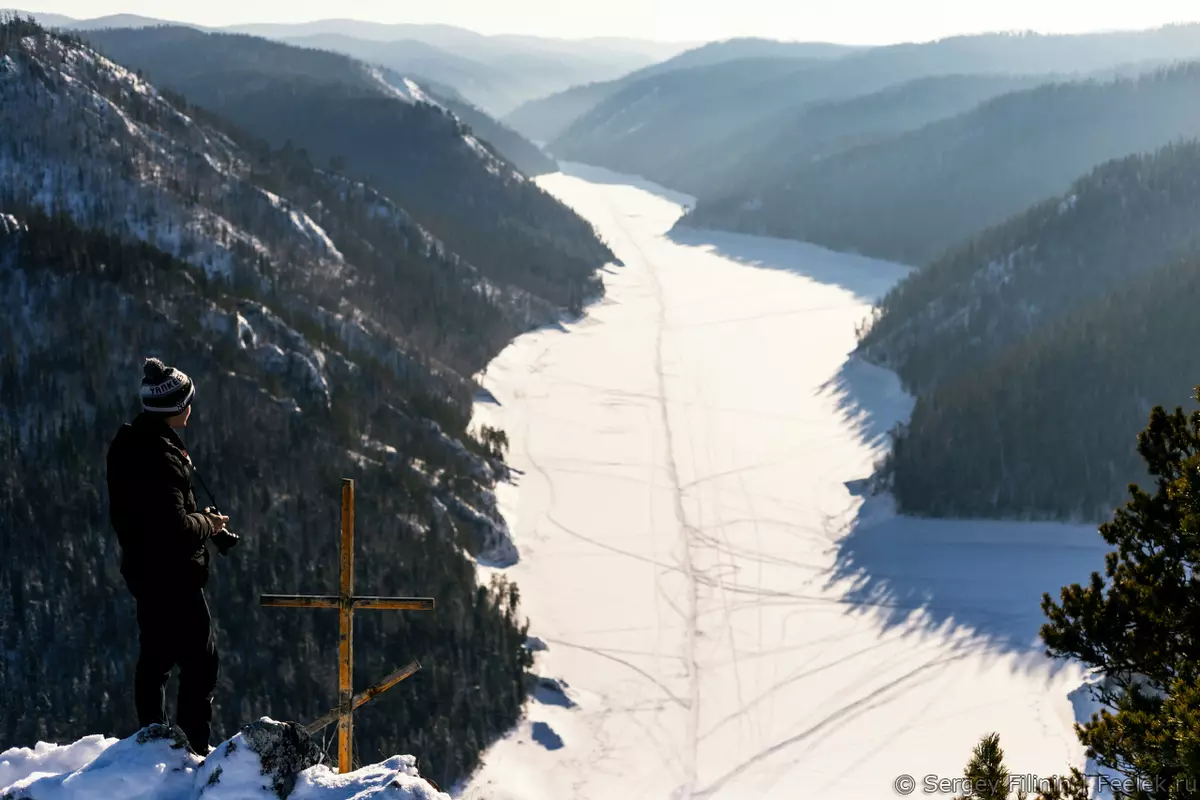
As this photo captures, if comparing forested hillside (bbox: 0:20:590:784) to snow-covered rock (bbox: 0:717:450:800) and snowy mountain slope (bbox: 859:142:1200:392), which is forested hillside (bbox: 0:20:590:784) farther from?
snowy mountain slope (bbox: 859:142:1200:392)

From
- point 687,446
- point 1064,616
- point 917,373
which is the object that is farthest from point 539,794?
point 917,373

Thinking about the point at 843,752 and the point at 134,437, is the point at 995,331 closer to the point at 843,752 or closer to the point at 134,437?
the point at 843,752

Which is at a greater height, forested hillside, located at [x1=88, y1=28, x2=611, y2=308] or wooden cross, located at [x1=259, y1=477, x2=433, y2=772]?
forested hillside, located at [x1=88, y1=28, x2=611, y2=308]

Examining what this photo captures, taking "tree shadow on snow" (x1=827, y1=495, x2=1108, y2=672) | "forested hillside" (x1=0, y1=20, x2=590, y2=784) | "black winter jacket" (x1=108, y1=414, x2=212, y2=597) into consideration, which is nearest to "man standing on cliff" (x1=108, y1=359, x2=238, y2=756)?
"black winter jacket" (x1=108, y1=414, x2=212, y2=597)

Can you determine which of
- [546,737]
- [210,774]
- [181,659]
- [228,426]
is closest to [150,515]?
[181,659]

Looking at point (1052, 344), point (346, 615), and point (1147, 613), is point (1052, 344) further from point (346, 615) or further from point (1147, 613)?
point (346, 615)

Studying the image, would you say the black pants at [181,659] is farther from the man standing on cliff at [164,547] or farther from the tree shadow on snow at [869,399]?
the tree shadow on snow at [869,399]
